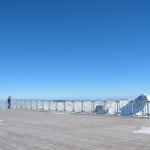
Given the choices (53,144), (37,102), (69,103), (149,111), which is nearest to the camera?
(53,144)

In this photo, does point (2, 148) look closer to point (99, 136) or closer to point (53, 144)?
point (53, 144)

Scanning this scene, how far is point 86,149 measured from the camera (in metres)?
10.9

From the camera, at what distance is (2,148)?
11.2 meters

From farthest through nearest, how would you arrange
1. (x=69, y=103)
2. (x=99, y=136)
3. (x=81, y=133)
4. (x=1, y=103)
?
(x=1, y=103) → (x=69, y=103) → (x=81, y=133) → (x=99, y=136)

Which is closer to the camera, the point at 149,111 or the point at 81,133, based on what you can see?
the point at 81,133

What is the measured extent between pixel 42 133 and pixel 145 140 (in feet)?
15.0

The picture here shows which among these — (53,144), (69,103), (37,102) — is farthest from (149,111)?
(37,102)

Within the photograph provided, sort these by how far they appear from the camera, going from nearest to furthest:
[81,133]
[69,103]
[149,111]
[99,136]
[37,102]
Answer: [99,136] → [81,133] → [149,111] → [69,103] → [37,102]

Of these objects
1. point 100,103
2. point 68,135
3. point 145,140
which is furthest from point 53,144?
point 100,103

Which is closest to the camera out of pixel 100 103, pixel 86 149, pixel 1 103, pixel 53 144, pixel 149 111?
pixel 86 149

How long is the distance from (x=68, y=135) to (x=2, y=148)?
3.63 metres

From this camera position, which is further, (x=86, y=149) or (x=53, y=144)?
(x=53, y=144)

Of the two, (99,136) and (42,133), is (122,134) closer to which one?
(99,136)

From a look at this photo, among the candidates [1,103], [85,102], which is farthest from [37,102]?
[85,102]
